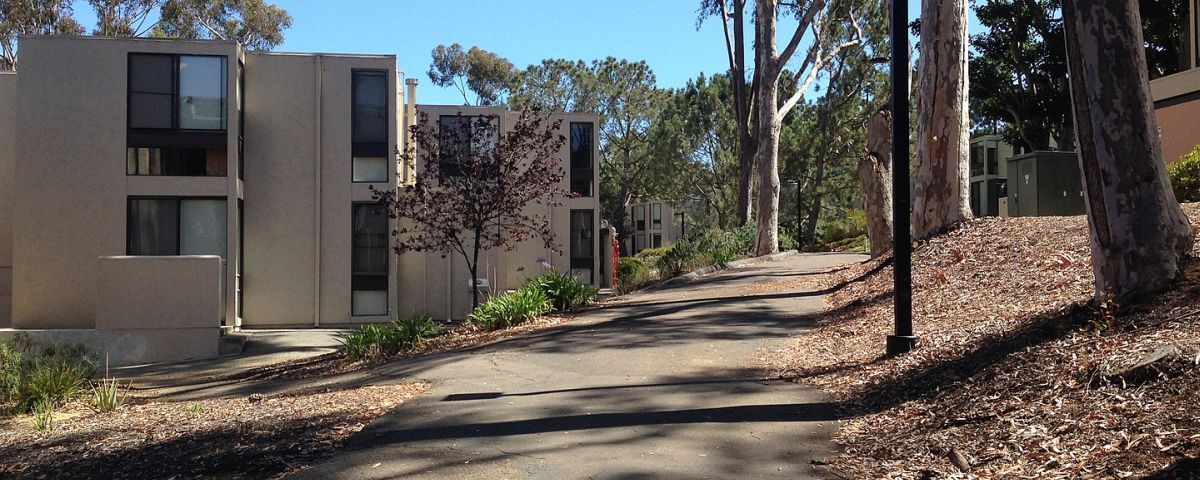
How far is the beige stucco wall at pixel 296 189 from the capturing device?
85.4 feet

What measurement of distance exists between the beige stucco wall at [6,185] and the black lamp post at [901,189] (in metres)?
24.3

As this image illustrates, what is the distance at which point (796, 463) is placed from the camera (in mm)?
6152

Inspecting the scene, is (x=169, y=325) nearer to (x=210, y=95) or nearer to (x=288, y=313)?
(x=288, y=313)

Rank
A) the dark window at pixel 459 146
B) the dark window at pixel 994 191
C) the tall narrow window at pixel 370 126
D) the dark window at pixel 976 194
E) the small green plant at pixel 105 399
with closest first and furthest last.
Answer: the small green plant at pixel 105 399 → the dark window at pixel 459 146 → the tall narrow window at pixel 370 126 → the dark window at pixel 994 191 → the dark window at pixel 976 194

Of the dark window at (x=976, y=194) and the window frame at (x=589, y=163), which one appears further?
the dark window at (x=976, y=194)

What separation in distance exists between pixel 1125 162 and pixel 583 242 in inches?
1203

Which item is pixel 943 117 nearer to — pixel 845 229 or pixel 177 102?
pixel 177 102

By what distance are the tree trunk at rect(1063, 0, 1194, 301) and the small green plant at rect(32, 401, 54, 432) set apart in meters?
9.37

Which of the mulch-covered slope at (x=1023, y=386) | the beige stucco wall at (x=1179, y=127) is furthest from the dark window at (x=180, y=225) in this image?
the beige stucco wall at (x=1179, y=127)

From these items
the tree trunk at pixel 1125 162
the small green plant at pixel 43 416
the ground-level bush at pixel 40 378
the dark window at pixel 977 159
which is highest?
the dark window at pixel 977 159

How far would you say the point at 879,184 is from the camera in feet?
59.7

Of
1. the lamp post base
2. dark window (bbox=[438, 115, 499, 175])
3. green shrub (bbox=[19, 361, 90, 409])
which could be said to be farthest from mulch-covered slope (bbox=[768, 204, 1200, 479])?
dark window (bbox=[438, 115, 499, 175])

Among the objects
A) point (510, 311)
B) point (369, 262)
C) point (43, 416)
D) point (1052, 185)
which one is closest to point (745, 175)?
point (1052, 185)

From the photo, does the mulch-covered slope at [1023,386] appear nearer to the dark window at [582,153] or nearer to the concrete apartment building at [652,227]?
the dark window at [582,153]
